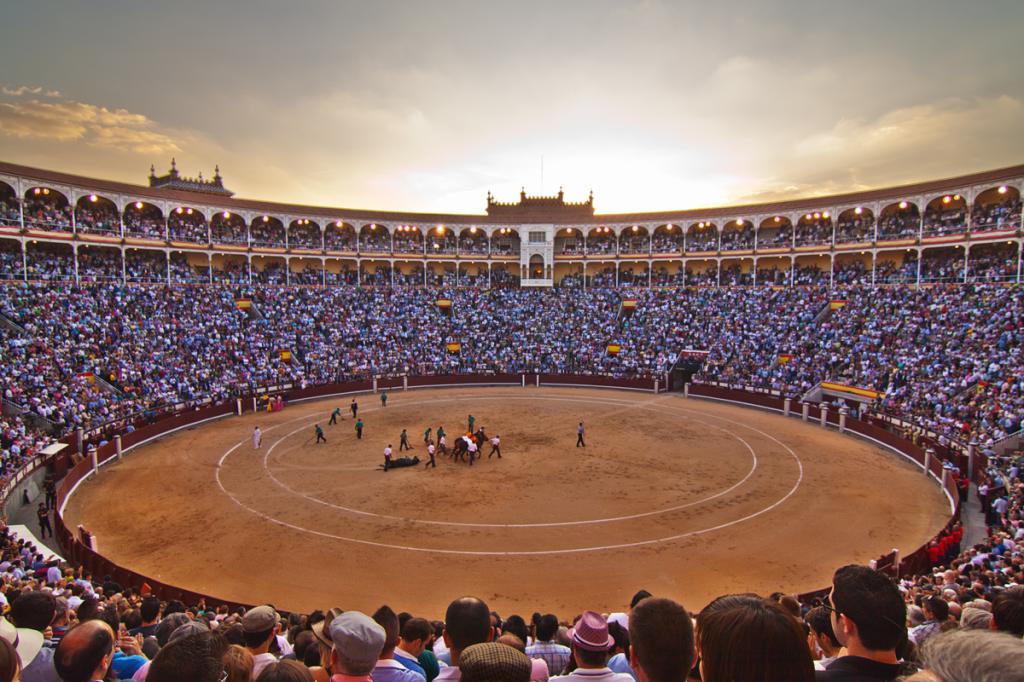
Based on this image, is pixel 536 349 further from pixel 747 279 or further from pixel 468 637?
pixel 468 637

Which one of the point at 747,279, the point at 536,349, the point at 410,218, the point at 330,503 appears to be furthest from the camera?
the point at 410,218

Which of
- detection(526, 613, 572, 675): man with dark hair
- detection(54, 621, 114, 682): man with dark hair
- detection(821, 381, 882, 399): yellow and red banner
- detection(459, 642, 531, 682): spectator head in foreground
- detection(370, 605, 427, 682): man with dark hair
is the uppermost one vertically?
detection(459, 642, 531, 682): spectator head in foreground

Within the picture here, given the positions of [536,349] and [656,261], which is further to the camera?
[656,261]

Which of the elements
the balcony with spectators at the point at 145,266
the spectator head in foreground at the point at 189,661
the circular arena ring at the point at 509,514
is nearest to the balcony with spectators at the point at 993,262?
the circular arena ring at the point at 509,514

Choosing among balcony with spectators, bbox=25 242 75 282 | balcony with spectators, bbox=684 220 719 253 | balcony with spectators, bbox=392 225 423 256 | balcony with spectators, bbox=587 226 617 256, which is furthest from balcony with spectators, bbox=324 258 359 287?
balcony with spectators, bbox=684 220 719 253

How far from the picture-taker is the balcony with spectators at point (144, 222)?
47.4 m

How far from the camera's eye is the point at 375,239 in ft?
212

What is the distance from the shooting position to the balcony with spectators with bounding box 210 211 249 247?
177 ft

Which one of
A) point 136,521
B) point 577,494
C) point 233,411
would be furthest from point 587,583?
point 233,411

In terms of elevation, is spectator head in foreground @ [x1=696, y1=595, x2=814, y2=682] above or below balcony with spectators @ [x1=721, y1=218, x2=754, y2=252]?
below

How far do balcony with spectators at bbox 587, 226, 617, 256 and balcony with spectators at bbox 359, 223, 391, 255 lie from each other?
930 inches

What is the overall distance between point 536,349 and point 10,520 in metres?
38.6

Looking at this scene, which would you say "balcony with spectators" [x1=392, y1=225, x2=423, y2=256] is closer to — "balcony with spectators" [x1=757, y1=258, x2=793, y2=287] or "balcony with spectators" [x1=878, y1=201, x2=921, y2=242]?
"balcony with spectators" [x1=757, y1=258, x2=793, y2=287]

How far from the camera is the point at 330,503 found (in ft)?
65.8
